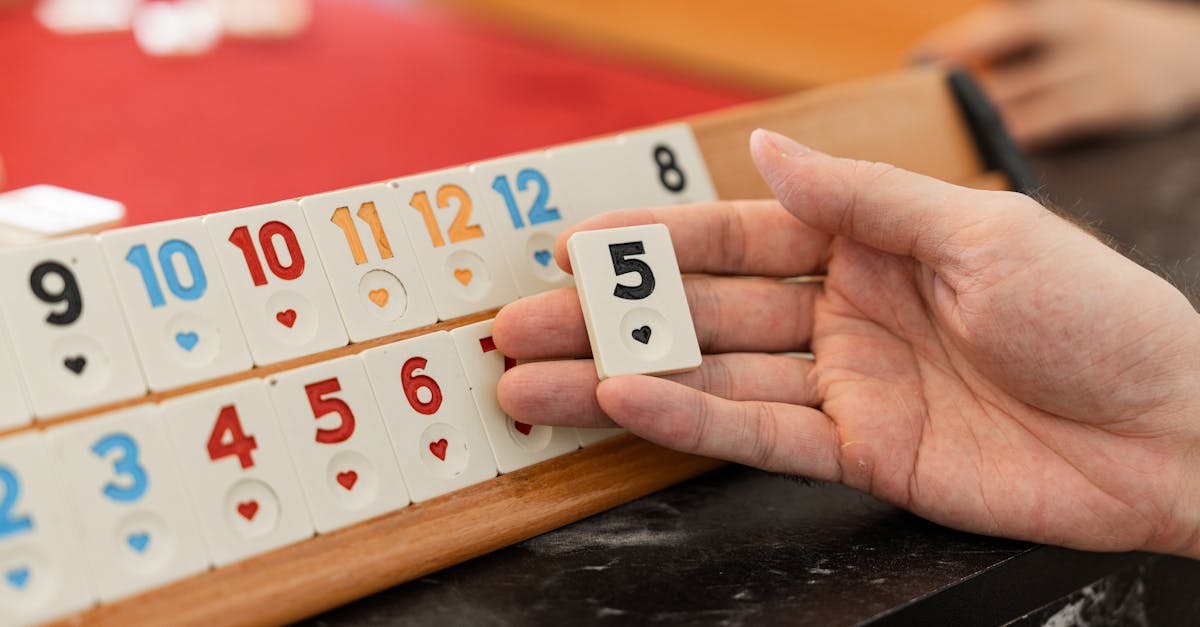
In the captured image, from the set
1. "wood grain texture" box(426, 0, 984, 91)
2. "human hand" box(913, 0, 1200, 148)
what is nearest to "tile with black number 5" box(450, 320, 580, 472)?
"human hand" box(913, 0, 1200, 148)

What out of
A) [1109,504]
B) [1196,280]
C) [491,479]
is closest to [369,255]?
[491,479]

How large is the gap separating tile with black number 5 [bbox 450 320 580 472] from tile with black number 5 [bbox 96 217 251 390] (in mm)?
149

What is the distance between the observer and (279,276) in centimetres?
67

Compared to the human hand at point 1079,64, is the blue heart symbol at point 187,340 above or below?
below

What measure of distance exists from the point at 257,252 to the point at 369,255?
77mm

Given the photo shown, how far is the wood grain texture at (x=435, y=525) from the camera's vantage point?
581 mm

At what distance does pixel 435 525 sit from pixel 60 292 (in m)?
0.27

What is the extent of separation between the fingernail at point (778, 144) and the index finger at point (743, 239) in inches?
2.6

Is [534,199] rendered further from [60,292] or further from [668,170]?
[60,292]

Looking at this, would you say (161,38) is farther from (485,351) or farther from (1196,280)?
(1196,280)

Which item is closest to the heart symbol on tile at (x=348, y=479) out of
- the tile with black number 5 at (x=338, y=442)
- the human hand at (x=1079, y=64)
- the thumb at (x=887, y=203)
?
the tile with black number 5 at (x=338, y=442)

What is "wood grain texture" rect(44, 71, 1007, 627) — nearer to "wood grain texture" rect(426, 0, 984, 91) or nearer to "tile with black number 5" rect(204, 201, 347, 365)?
"tile with black number 5" rect(204, 201, 347, 365)

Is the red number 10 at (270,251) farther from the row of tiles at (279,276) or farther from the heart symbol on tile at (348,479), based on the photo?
the heart symbol on tile at (348,479)

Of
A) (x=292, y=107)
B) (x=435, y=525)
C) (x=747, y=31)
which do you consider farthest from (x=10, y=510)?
(x=747, y=31)
